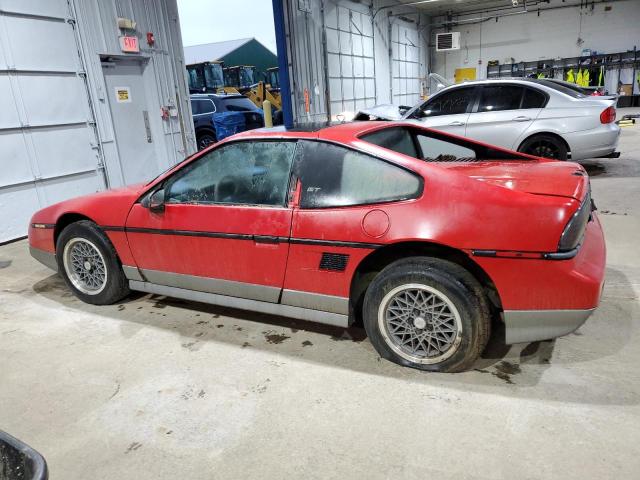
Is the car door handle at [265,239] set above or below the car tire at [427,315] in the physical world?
above

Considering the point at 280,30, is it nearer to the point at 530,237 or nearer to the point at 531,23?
the point at 530,237

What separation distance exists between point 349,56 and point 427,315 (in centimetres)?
1450

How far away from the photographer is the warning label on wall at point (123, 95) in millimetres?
7636

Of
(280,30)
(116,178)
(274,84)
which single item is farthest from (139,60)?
(274,84)

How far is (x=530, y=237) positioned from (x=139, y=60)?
25.8ft

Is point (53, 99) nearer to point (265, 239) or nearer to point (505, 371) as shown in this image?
point (265, 239)

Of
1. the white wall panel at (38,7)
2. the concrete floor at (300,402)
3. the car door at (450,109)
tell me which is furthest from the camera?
the car door at (450,109)

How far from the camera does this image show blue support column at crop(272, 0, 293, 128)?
11.1 meters

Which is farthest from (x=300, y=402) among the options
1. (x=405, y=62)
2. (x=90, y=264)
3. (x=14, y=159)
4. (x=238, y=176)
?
(x=405, y=62)

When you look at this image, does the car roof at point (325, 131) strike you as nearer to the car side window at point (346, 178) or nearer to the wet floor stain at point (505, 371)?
the car side window at point (346, 178)

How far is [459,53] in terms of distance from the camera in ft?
75.2

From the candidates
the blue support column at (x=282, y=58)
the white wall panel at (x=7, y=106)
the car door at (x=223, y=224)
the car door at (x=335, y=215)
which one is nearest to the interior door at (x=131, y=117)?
the white wall panel at (x=7, y=106)

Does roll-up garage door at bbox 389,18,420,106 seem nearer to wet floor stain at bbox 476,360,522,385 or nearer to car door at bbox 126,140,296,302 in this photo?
car door at bbox 126,140,296,302

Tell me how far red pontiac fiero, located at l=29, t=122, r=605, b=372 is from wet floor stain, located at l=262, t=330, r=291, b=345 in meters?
0.24
